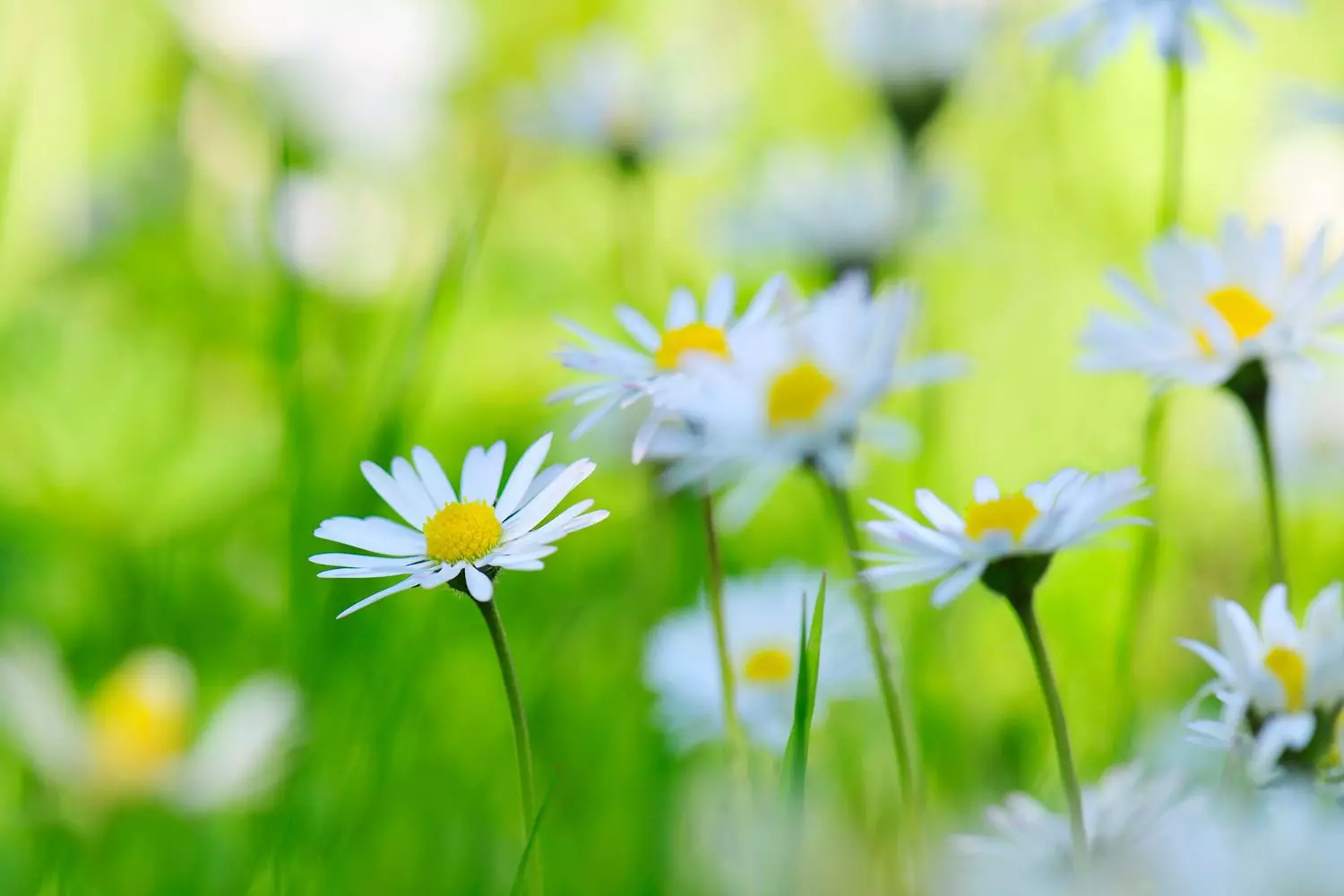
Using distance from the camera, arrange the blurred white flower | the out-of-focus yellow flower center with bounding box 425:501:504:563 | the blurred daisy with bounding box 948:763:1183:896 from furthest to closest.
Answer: the blurred white flower → the out-of-focus yellow flower center with bounding box 425:501:504:563 → the blurred daisy with bounding box 948:763:1183:896

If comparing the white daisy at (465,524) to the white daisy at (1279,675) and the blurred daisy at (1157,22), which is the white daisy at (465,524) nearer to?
the white daisy at (1279,675)

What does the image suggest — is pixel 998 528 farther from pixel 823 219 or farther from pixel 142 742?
pixel 823 219

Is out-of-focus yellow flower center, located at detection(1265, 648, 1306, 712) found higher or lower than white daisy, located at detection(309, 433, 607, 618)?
lower

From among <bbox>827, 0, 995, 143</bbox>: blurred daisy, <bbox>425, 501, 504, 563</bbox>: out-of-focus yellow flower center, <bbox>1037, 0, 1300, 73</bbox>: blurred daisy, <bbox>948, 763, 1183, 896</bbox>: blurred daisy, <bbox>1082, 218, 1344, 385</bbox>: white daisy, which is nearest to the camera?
<bbox>948, 763, 1183, 896</bbox>: blurred daisy

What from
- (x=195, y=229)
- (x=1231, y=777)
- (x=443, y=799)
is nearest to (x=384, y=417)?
(x=443, y=799)

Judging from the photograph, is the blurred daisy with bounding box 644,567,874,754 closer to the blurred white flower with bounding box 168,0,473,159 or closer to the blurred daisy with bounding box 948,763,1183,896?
the blurred daisy with bounding box 948,763,1183,896

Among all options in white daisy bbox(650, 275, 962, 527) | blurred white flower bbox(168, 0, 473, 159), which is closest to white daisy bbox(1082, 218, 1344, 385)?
white daisy bbox(650, 275, 962, 527)
